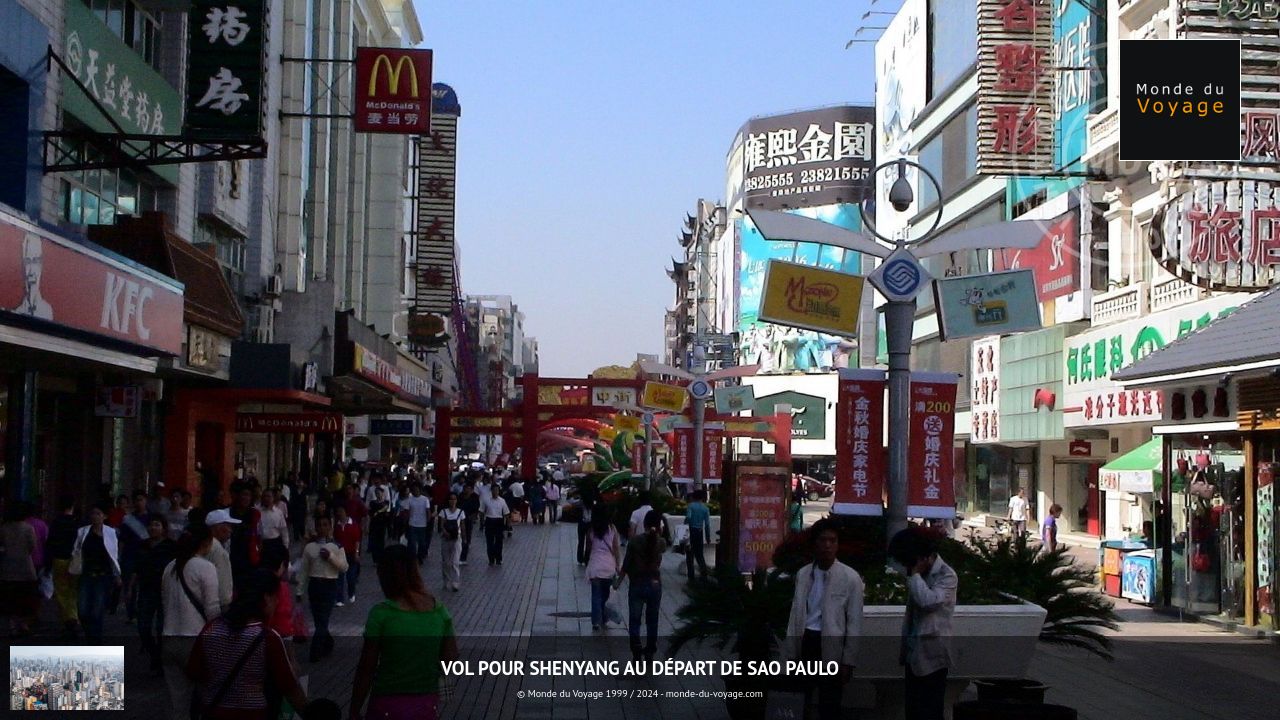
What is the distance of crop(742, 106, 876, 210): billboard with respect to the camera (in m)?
98.2

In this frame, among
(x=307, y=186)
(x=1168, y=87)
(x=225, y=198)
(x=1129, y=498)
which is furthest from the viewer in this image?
(x=307, y=186)

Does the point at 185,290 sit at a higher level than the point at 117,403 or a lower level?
higher

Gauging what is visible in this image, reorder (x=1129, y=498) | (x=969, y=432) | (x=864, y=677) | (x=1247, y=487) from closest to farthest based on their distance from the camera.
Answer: (x=864, y=677) → (x=1247, y=487) → (x=1129, y=498) → (x=969, y=432)

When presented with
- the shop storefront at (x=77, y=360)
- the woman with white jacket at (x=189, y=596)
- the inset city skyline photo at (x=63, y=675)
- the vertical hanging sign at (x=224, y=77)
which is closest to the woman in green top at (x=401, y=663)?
the inset city skyline photo at (x=63, y=675)

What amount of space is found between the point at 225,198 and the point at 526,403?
101ft

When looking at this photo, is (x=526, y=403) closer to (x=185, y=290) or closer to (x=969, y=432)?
(x=969, y=432)

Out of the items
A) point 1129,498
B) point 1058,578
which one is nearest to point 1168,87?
point 1058,578

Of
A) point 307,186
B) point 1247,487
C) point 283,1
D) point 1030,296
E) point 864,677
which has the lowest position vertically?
point 864,677

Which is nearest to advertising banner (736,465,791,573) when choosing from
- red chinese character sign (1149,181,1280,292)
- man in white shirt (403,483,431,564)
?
man in white shirt (403,483,431,564)

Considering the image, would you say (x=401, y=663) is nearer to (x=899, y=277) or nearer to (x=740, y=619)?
(x=740, y=619)

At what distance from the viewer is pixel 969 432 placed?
5825 cm

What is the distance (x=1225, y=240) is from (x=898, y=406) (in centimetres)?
1268

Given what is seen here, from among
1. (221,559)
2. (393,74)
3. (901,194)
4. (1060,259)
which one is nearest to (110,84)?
(393,74)

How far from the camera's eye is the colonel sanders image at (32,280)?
15.8 m
